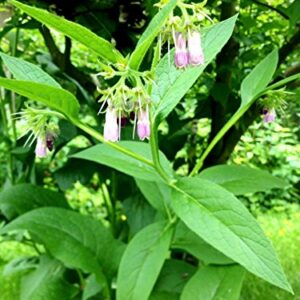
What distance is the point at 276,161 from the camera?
A: 4363 mm

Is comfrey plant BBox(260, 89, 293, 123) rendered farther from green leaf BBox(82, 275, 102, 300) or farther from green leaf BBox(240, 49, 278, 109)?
green leaf BBox(82, 275, 102, 300)

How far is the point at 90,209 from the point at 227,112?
8.61 feet

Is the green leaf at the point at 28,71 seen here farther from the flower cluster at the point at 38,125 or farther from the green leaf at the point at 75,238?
the green leaf at the point at 75,238

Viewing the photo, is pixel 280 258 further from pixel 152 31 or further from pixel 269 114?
pixel 152 31

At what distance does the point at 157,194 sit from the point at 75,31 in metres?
0.71

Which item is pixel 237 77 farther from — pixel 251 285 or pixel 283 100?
pixel 251 285

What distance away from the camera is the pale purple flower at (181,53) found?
88cm

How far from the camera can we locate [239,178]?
1470mm

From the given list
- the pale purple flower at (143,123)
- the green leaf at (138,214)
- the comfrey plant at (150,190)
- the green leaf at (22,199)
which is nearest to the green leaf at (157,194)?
the comfrey plant at (150,190)

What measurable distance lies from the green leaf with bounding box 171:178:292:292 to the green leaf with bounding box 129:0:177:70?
0.32 m

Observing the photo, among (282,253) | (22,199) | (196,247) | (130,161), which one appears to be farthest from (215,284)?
(282,253)

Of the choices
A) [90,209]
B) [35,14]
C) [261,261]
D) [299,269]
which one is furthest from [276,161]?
[35,14]

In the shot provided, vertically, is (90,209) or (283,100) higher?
(283,100)

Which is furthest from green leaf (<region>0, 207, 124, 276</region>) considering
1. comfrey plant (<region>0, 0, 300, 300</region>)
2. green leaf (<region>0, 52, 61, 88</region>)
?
green leaf (<region>0, 52, 61, 88</region>)
